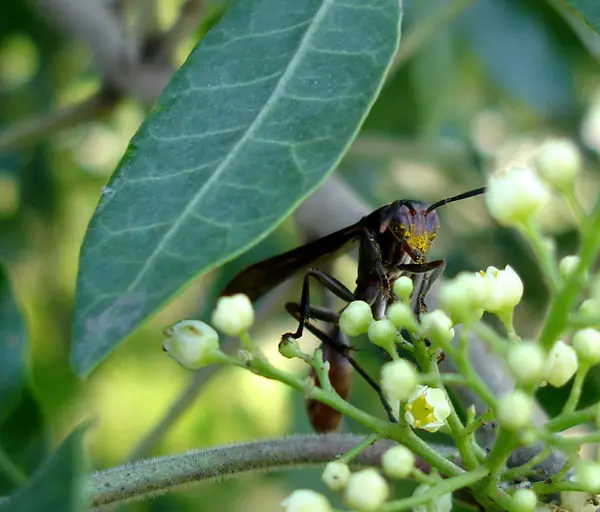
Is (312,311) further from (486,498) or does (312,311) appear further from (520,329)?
(520,329)

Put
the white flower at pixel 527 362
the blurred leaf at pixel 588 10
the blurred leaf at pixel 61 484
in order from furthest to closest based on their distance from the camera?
the blurred leaf at pixel 588 10 < the white flower at pixel 527 362 < the blurred leaf at pixel 61 484

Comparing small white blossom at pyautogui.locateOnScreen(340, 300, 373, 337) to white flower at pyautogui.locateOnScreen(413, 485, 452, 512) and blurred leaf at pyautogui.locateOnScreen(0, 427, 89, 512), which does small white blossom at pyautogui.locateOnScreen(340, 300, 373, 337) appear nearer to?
white flower at pyautogui.locateOnScreen(413, 485, 452, 512)

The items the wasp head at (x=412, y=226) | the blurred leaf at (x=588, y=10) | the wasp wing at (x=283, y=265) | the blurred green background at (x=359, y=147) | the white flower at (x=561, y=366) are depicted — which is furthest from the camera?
the blurred green background at (x=359, y=147)

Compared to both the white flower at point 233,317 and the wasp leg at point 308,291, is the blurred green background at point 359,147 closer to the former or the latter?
the wasp leg at point 308,291

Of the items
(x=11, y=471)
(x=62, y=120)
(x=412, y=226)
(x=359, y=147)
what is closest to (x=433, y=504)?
(x=412, y=226)

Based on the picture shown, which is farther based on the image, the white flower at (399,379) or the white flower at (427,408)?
the white flower at (427,408)

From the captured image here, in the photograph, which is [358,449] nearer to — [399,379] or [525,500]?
[399,379]

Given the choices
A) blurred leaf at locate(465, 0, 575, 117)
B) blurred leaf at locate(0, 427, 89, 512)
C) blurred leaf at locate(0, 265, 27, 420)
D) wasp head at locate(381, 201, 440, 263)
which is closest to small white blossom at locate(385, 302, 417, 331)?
blurred leaf at locate(0, 427, 89, 512)

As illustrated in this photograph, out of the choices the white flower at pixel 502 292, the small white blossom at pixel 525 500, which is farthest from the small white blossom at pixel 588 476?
the white flower at pixel 502 292
